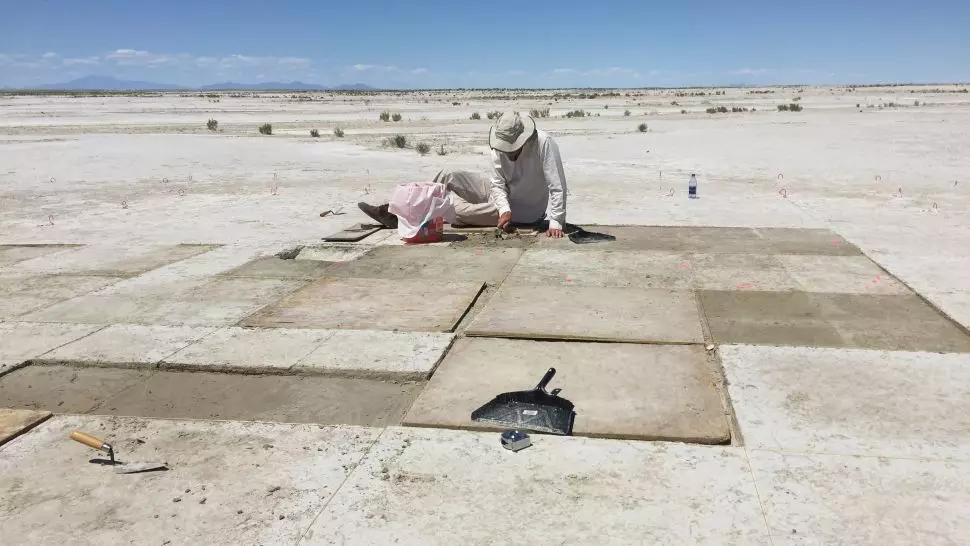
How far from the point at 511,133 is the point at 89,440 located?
4.90 m

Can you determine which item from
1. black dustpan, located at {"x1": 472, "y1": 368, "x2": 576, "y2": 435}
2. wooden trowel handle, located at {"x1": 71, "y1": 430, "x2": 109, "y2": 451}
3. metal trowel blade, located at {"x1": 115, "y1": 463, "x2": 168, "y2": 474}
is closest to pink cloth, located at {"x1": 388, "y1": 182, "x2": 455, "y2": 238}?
black dustpan, located at {"x1": 472, "y1": 368, "x2": 576, "y2": 435}

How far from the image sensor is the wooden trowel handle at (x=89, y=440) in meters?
3.04

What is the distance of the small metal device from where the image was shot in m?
3.05

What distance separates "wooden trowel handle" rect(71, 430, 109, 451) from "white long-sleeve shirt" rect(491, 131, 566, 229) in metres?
4.98

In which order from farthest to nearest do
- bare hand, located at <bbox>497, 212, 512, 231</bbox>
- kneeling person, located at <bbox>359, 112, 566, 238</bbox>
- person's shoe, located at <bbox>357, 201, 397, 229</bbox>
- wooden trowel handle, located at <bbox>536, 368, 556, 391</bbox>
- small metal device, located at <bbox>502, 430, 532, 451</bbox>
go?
person's shoe, located at <bbox>357, 201, 397, 229</bbox> < bare hand, located at <bbox>497, 212, 512, 231</bbox> < kneeling person, located at <bbox>359, 112, 566, 238</bbox> < wooden trowel handle, located at <bbox>536, 368, 556, 391</bbox> < small metal device, located at <bbox>502, 430, 532, 451</bbox>

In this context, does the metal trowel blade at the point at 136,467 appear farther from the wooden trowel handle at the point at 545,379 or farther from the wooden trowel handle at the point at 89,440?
the wooden trowel handle at the point at 545,379

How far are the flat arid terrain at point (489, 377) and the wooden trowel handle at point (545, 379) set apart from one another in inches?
3.2

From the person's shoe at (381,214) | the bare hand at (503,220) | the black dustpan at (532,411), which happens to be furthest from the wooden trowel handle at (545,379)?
the person's shoe at (381,214)

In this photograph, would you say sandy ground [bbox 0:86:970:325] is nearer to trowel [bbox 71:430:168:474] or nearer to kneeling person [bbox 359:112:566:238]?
kneeling person [bbox 359:112:566:238]

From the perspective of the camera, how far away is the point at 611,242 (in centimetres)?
718

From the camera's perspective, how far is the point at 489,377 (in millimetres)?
3799

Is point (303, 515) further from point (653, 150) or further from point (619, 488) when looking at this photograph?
point (653, 150)

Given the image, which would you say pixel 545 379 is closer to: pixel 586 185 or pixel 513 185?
pixel 513 185

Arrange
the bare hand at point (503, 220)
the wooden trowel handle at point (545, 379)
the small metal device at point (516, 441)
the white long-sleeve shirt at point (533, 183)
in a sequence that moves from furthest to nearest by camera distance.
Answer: the bare hand at point (503, 220) < the white long-sleeve shirt at point (533, 183) < the wooden trowel handle at point (545, 379) < the small metal device at point (516, 441)
